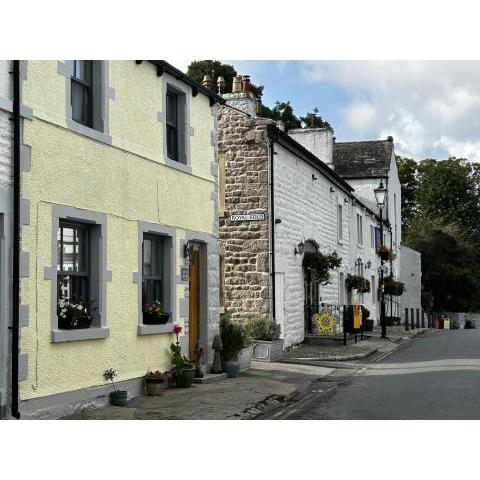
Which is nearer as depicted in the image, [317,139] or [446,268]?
[317,139]

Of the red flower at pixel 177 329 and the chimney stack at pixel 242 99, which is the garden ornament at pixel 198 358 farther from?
the chimney stack at pixel 242 99

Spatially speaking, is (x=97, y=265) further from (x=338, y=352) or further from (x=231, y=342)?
(x=338, y=352)

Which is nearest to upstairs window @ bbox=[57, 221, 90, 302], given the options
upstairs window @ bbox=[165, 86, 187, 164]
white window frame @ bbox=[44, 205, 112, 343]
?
white window frame @ bbox=[44, 205, 112, 343]

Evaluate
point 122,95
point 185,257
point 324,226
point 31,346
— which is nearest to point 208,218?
point 185,257

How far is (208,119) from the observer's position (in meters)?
14.1

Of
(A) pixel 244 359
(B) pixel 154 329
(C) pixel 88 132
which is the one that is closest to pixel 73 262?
(C) pixel 88 132

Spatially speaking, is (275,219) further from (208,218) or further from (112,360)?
(112,360)

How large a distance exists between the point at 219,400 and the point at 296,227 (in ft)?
34.5

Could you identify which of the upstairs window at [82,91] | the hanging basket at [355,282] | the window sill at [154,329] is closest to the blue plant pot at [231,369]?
the window sill at [154,329]

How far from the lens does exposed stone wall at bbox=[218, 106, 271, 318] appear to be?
18.5 metres

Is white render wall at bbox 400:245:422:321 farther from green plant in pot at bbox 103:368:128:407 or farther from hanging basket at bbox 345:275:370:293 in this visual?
green plant in pot at bbox 103:368:128:407

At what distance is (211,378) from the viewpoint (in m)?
13.0

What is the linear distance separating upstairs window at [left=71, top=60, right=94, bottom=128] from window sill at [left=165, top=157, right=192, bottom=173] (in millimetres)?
2128

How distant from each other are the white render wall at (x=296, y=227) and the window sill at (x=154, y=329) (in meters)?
6.90
